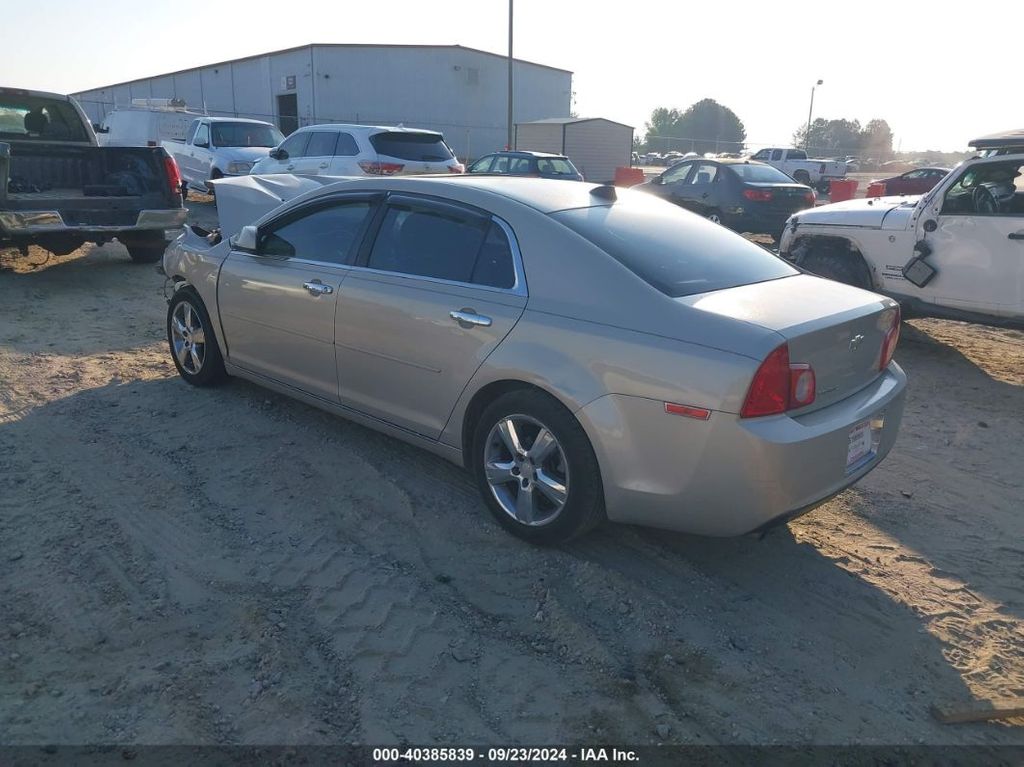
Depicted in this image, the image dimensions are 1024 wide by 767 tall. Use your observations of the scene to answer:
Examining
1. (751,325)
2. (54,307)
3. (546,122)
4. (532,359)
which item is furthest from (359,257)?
(546,122)

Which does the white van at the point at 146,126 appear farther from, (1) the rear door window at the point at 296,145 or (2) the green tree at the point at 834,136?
(2) the green tree at the point at 834,136

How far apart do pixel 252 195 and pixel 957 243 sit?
257 inches

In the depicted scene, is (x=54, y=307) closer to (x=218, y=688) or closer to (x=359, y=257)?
(x=359, y=257)

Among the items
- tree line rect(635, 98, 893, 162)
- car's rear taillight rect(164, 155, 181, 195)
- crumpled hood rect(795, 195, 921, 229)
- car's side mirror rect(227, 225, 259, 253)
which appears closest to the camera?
car's side mirror rect(227, 225, 259, 253)

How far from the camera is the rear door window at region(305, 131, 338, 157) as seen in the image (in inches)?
557

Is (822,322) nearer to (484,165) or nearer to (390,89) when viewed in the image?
(484,165)

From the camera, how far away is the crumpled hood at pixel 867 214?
7395 millimetres

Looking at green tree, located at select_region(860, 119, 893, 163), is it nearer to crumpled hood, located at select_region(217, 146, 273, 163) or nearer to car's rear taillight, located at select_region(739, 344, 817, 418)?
crumpled hood, located at select_region(217, 146, 273, 163)

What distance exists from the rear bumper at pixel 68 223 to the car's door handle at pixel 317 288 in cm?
531

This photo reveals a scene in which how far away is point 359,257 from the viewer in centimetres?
438

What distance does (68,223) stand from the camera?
8664mm

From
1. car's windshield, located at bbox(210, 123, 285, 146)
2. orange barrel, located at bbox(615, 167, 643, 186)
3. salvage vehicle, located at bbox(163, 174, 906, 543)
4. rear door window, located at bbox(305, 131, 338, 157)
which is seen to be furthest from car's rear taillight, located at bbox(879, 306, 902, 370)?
orange barrel, located at bbox(615, 167, 643, 186)

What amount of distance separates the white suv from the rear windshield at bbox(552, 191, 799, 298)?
9852 millimetres

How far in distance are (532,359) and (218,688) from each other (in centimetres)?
174
